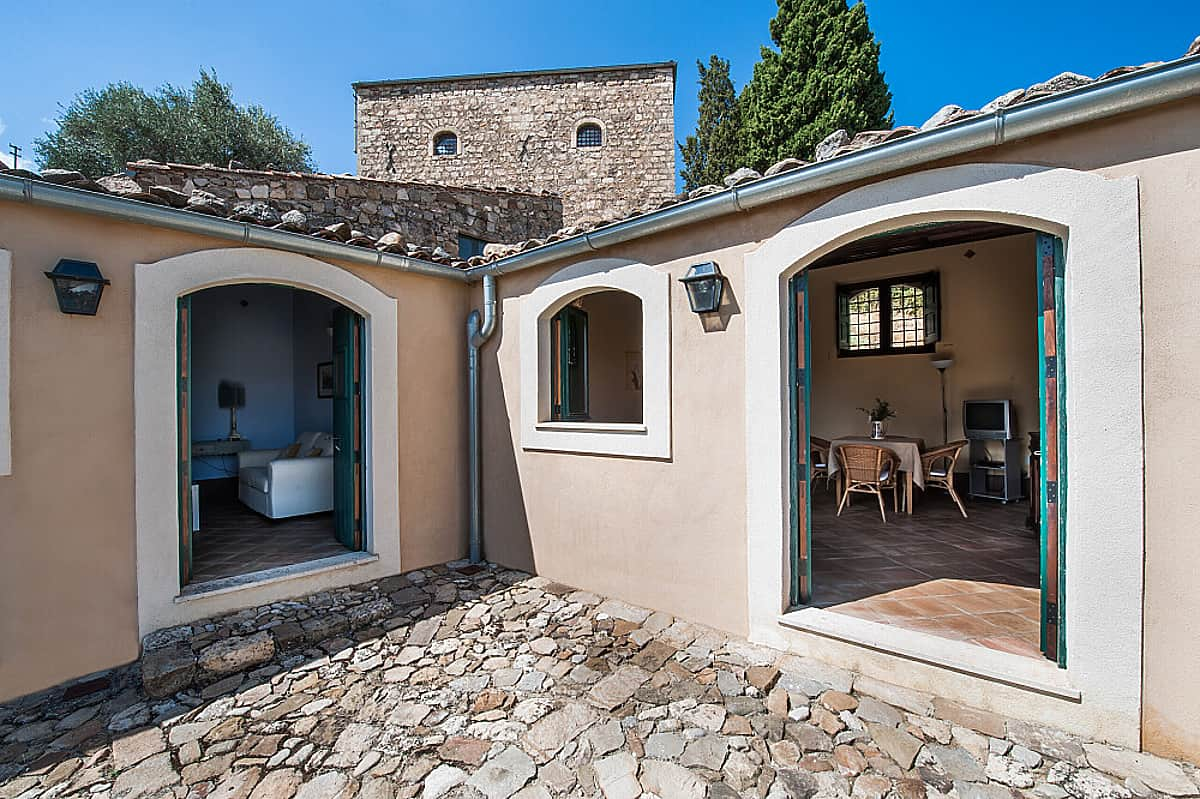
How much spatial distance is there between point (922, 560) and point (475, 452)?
170 inches

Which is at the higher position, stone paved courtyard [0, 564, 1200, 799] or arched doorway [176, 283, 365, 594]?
arched doorway [176, 283, 365, 594]

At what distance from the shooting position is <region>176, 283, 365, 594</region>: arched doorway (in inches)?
195

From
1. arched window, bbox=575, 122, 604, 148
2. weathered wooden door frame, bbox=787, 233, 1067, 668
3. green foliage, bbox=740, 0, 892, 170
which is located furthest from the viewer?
arched window, bbox=575, 122, 604, 148

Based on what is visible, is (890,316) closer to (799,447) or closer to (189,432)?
(799,447)

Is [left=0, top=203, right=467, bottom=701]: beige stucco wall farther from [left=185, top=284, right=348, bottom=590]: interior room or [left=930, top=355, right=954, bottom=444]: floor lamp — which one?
[left=930, top=355, right=954, bottom=444]: floor lamp

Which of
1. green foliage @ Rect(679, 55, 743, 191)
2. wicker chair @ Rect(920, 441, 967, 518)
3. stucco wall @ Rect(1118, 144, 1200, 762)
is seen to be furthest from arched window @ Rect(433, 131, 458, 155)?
stucco wall @ Rect(1118, 144, 1200, 762)

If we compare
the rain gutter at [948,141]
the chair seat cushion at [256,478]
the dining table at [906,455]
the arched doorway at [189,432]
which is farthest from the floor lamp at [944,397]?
the chair seat cushion at [256,478]

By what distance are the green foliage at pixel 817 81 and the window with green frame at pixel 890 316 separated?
254 inches

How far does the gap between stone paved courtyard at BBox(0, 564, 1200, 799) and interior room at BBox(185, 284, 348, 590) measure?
2.75m

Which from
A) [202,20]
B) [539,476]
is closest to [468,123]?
[202,20]

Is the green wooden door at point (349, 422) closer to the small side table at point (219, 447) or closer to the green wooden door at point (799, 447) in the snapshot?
the small side table at point (219, 447)

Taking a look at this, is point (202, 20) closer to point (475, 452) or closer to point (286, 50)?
point (286, 50)

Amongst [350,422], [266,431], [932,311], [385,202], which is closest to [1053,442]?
[350,422]

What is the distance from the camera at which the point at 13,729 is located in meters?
2.98
